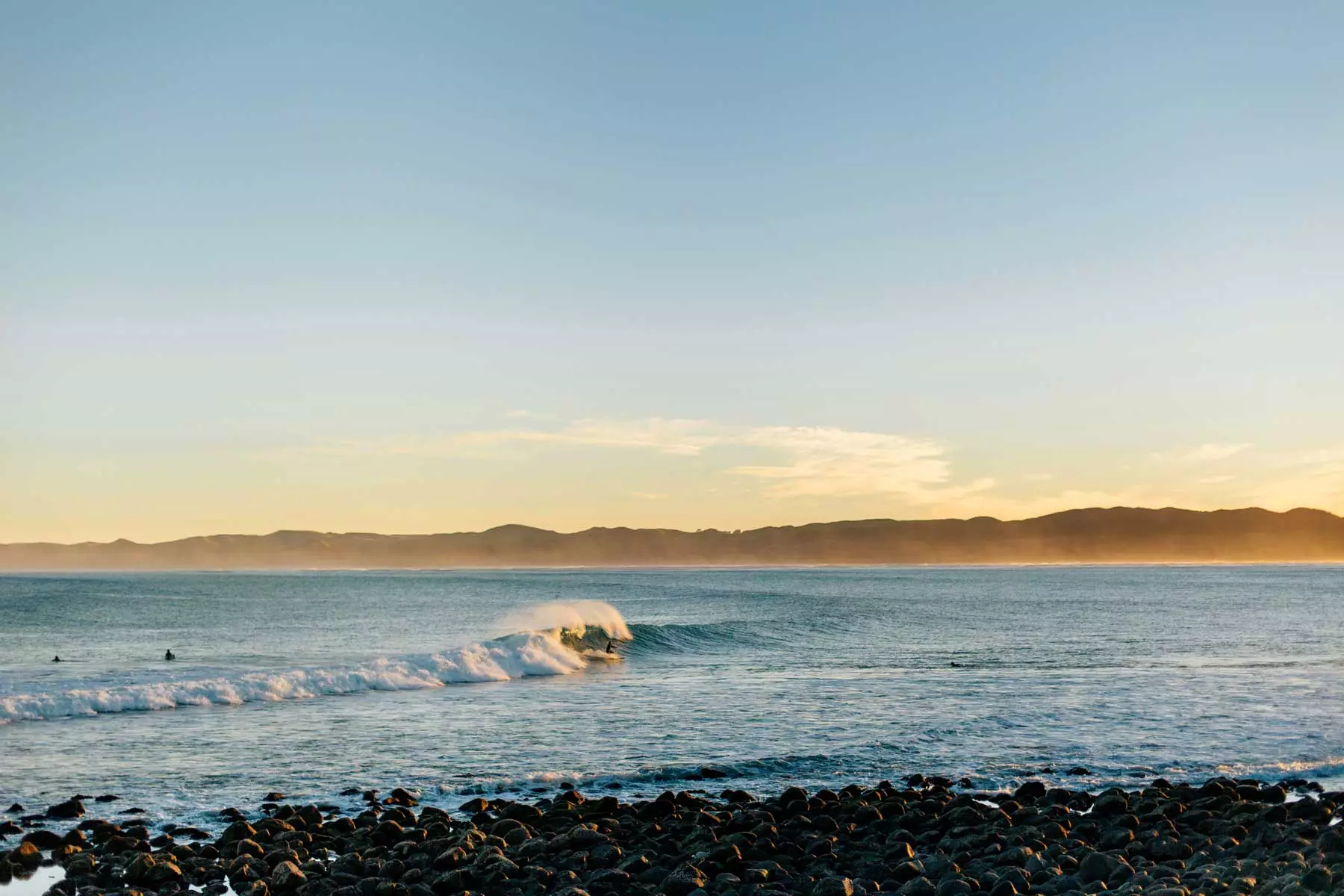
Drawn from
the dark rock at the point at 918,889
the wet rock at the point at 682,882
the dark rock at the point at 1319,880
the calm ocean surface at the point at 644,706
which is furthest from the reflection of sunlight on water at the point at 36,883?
the dark rock at the point at 1319,880

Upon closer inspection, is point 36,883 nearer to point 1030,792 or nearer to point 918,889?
point 918,889

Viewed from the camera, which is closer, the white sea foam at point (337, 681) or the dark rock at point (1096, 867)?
the dark rock at point (1096, 867)

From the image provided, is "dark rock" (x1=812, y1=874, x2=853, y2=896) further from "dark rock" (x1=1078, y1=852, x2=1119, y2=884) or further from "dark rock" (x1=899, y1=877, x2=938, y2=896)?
"dark rock" (x1=1078, y1=852, x2=1119, y2=884)

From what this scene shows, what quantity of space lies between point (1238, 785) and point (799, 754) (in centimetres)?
617

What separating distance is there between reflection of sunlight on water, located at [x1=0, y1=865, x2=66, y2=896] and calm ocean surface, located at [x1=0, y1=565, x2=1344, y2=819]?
2.28 meters

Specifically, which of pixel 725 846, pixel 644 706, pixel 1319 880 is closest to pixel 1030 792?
pixel 1319 880

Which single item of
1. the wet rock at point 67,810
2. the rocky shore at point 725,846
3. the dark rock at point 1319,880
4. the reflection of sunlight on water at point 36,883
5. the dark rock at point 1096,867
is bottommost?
the reflection of sunlight on water at point 36,883

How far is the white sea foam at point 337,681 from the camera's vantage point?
21.9m

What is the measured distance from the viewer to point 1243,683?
26.8 meters

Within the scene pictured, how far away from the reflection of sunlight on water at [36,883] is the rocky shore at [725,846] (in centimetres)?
12

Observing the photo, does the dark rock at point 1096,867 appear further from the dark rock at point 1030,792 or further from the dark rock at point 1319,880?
the dark rock at point 1030,792

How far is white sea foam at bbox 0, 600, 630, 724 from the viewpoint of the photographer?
2191cm

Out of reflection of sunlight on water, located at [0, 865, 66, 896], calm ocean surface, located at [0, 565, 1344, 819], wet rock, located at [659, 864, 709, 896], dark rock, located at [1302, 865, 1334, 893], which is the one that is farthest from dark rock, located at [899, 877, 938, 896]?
reflection of sunlight on water, located at [0, 865, 66, 896]

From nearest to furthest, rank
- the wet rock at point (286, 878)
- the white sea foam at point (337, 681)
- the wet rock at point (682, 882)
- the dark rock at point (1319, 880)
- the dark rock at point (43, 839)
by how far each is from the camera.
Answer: the dark rock at point (1319, 880) < the wet rock at point (682, 882) < the wet rock at point (286, 878) < the dark rock at point (43, 839) < the white sea foam at point (337, 681)
